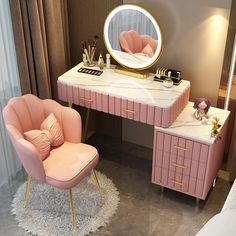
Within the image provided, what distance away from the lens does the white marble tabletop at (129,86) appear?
Result: 296 cm

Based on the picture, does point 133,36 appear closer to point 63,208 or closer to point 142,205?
point 142,205

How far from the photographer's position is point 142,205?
314 cm

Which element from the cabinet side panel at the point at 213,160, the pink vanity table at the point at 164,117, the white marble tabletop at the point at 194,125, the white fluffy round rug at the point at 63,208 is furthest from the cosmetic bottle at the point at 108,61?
the cabinet side panel at the point at 213,160

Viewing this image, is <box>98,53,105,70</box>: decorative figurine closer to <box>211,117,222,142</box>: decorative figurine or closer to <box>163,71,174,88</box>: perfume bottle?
<box>163,71,174,88</box>: perfume bottle

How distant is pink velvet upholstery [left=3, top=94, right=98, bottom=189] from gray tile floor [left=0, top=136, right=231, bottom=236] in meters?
0.46

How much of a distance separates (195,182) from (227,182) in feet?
1.68

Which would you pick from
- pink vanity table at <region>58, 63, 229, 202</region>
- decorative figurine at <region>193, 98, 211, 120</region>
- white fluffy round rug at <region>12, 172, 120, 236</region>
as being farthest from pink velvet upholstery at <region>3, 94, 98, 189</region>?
decorative figurine at <region>193, 98, 211, 120</region>

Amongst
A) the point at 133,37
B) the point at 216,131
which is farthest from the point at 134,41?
the point at 216,131

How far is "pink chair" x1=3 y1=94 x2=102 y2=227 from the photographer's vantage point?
8.90 feet

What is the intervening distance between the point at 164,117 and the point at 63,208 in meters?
1.04

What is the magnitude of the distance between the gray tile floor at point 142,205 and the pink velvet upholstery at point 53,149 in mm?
460

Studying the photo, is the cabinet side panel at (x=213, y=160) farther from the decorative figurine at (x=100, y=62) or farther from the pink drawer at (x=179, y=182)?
the decorative figurine at (x=100, y=62)

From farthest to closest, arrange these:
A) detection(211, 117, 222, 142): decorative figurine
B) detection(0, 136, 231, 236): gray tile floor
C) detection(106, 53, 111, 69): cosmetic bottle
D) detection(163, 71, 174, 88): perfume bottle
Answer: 1. detection(106, 53, 111, 69): cosmetic bottle
2. detection(163, 71, 174, 88): perfume bottle
3. detection(0, 136, 231, 236): gray tile floor
4. detection(211, 117, 222, 142): decorative figurine

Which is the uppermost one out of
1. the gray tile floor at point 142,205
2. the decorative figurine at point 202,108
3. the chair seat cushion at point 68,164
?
the decorative figurine at point 202,108
